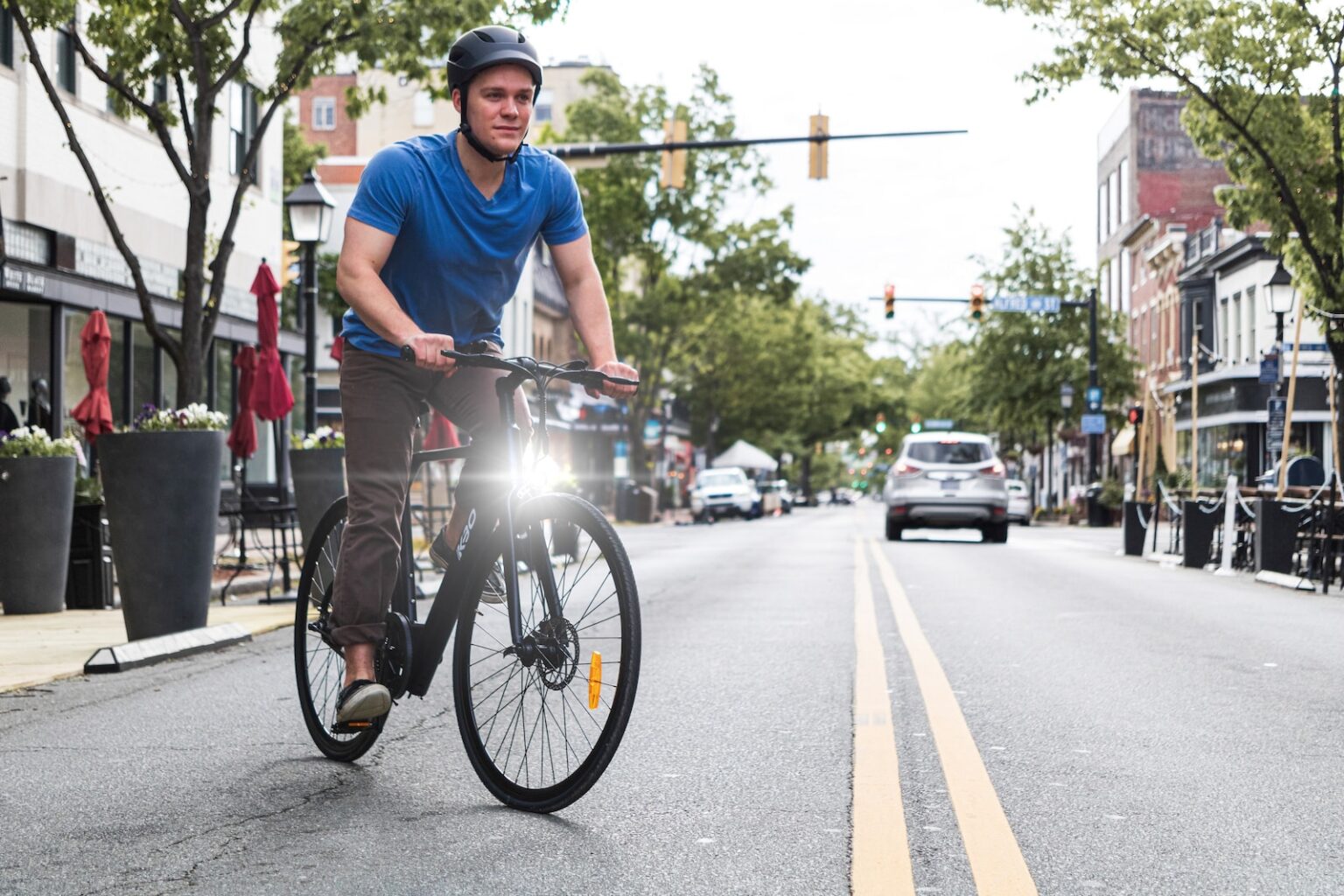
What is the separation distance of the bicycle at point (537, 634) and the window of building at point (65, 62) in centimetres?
1902

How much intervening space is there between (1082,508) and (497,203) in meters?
51.6

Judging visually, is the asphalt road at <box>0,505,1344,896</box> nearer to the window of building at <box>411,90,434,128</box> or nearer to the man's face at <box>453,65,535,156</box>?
the man's face at <box>453,65,535,156</box>

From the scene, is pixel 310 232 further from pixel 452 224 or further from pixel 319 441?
Answer: pixel 452 224

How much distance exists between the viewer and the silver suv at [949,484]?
2745 centimetres

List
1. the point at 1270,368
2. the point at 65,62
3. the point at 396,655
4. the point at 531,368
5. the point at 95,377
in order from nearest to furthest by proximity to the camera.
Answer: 1. the point at 531,368
2. the point at 396,655
3. the point at 95,377
4. the point at 65,62
5. the point at 1270,368

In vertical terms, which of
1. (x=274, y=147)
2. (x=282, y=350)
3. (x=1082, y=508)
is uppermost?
(x=274, y=147)

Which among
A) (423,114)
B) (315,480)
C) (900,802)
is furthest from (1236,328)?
(900,802)

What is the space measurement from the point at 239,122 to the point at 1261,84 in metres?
15.2

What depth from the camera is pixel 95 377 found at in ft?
51.6

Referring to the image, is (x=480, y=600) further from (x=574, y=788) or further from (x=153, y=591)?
(x=153, y=591)

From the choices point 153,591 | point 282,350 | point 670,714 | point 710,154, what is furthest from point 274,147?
point 670,714

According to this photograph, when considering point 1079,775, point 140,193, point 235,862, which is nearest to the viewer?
point 235,862

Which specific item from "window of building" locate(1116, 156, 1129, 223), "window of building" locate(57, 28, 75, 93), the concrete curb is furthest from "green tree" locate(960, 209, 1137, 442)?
the concrete curb

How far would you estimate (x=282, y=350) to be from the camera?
3119 cm
